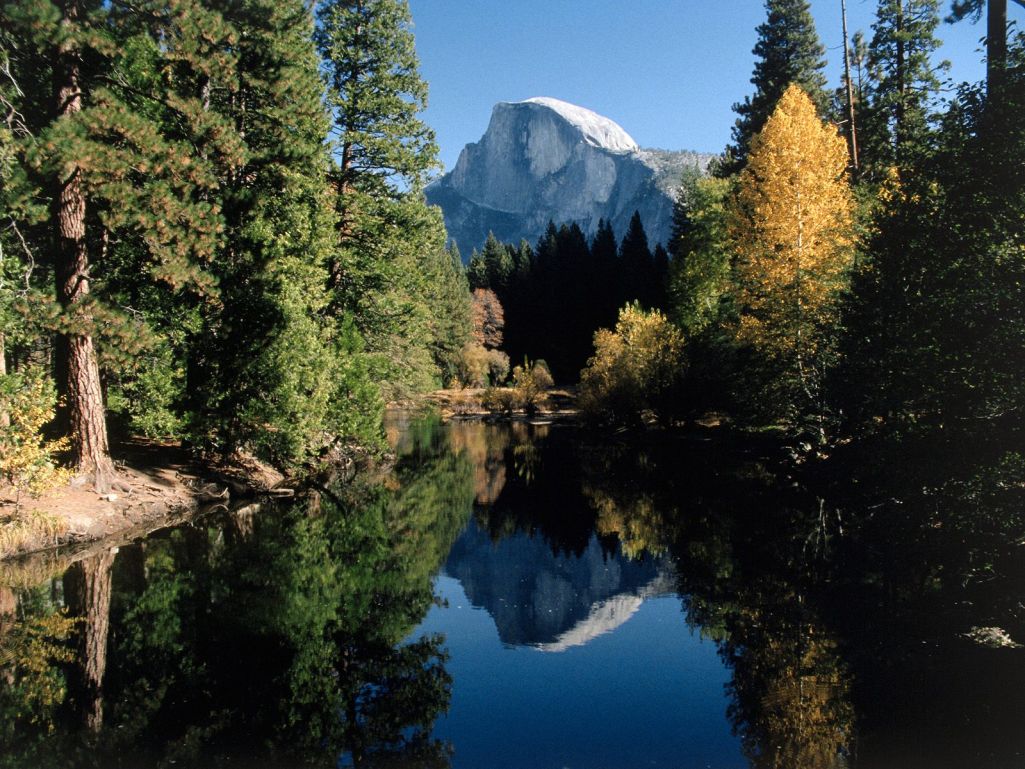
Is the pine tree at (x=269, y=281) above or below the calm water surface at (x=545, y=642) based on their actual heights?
above

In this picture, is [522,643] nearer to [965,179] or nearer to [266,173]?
[965,179]

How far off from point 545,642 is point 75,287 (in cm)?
1293

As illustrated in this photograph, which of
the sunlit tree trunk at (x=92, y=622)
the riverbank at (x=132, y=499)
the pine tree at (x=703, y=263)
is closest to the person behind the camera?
the sunlit tree trunk at (x=92, y=622)

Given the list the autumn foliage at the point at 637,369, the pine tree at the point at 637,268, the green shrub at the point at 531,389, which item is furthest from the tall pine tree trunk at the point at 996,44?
the pine tree at the point at 637,268

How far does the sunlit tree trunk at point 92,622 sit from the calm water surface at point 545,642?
0.04 metres

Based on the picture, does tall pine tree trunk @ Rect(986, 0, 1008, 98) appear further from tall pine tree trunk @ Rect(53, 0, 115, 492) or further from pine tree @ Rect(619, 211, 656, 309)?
pine tree @ Rect(619, 211, 656, 309)

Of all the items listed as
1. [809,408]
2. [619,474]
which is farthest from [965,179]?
[619,474]

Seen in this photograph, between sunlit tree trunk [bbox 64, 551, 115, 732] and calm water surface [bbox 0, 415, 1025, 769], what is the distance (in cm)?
Answer: 4

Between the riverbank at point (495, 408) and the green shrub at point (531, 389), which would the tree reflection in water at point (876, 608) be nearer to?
the riverbank at point (495, 408)

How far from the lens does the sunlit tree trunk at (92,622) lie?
7.02m

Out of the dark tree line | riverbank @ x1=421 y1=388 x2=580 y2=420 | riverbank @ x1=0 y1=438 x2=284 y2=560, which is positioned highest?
the dark tree line

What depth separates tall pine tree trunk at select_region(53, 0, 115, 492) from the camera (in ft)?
47.7

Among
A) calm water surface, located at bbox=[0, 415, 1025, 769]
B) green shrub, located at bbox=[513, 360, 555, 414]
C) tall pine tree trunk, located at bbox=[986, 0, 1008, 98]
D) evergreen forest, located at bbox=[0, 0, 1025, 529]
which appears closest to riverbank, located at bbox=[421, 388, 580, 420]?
green shrub, located at bbox=[513, 360, 555, 414]

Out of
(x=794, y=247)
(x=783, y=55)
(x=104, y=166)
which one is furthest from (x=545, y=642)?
(x=783, y=55)
